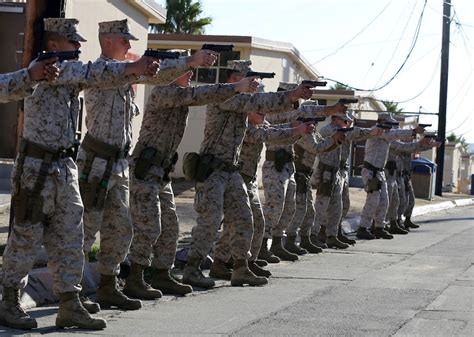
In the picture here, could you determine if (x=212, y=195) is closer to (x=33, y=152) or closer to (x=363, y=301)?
(x=363, y=301)

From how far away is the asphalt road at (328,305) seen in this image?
782 centimetres

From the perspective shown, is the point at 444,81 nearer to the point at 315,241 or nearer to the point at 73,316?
the point at 315,241

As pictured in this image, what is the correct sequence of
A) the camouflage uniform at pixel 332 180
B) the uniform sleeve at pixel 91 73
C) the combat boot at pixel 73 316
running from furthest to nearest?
the camouflage uniform at pixel 332 180, the combat boot at pixel 73 316, the uniform sleeve at pixel 91 73

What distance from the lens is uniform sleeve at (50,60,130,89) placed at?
7.24 meters

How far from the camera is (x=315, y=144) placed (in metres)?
13.9

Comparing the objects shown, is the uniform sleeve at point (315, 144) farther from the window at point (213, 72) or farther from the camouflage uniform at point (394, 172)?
the window at point (213, 72)

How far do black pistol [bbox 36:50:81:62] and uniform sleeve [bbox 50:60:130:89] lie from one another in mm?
127

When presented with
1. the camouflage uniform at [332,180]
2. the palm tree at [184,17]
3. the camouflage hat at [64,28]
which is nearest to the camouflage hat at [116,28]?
the camouflage hat at [64,28]

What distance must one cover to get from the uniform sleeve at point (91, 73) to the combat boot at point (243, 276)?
12.4 ft

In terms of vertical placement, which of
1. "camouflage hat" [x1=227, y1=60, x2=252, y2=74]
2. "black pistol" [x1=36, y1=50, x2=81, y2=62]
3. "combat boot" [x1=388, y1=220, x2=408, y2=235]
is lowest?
"combat boot" [x1=388, y1=220, x2=408, y2=235]

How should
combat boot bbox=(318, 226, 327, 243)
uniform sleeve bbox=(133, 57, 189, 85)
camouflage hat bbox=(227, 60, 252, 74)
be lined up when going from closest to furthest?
uniform sleeve bbox=(133, 57, 189, 85) → camouflage hat bbox=(227, 60, 252, 74) → combat boot bbox=(318, 226, 327, 243)

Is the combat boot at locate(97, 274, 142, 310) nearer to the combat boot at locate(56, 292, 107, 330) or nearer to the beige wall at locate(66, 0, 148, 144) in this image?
the combat boot at locate(56, 292, 107, 330)

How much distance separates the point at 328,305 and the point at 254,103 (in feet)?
7.27

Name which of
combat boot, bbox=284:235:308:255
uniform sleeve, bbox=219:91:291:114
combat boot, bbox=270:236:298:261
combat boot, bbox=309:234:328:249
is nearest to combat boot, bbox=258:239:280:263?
combat boot, bbox=270:236:298:261
